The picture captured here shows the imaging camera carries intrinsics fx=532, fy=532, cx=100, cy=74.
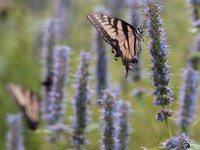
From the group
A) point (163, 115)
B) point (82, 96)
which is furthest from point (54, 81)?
point (163, 115)

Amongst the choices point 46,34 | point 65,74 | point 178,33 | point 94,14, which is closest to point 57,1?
point 178,33

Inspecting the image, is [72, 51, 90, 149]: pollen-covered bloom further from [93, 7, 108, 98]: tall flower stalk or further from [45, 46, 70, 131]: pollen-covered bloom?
[93, 7, 108, 98]: tall flower stalk

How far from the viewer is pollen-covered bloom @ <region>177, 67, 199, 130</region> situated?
4.00 meters

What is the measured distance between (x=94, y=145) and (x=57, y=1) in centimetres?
451

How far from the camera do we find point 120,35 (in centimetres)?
306

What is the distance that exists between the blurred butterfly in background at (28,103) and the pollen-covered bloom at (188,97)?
1.94 meters

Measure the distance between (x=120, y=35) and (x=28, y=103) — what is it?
9.04 feet

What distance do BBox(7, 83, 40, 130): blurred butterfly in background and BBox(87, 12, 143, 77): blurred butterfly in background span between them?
8.61ft

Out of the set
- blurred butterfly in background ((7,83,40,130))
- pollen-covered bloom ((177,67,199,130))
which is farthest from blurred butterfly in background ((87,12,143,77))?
blurred butterfly in background ((7,83,40,130))

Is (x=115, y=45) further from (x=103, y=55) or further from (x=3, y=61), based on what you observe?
(x=3, y=61)

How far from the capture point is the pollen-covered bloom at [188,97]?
13.1 feet

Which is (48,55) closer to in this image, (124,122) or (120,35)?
(124,122)

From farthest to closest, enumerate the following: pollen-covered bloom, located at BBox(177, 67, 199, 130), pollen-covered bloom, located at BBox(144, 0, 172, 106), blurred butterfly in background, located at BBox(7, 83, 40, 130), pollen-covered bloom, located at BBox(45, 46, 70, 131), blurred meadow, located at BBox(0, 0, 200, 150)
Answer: blurred meadow, located at BBox(0, 0, 200, 150) → blurred butterfly in background, located at BBox(7, 83, 40, 130) → pollen-covered bloom, located at BBox(45, 46, 70, 131) → pollen-covered bloom, located at BBox(177, 67, 199, 130) → pollen-covered bloom, located at BBox(144, 0, 172, 106)

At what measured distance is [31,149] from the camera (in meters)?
7.76
